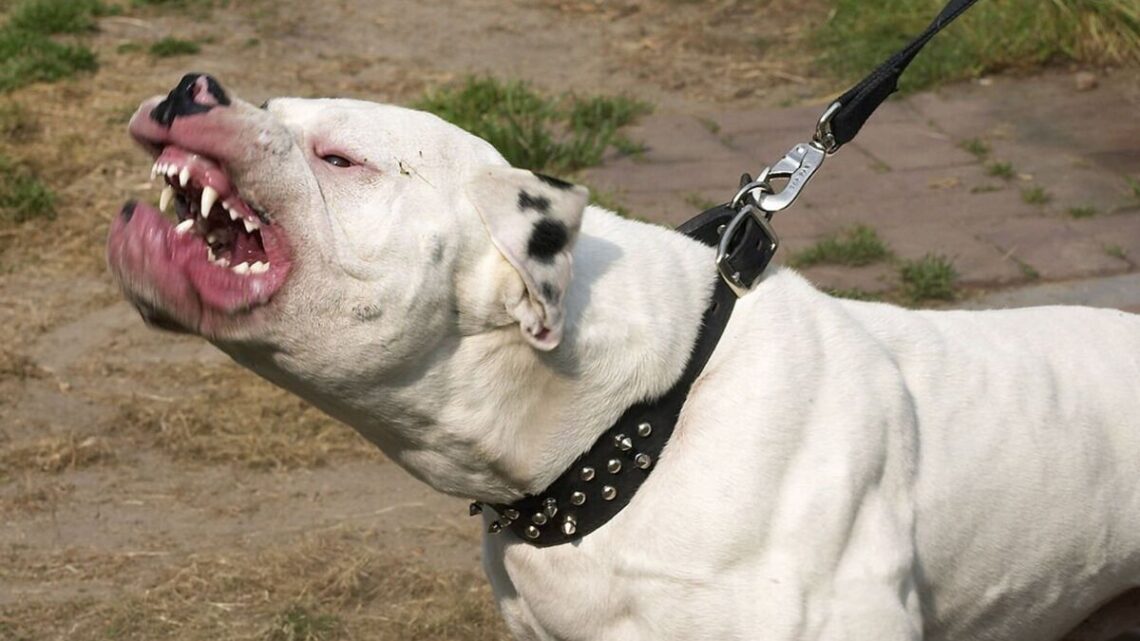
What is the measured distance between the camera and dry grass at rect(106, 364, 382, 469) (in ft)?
17.9

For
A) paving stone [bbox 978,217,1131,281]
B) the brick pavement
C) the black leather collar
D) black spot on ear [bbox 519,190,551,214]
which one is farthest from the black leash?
paving stone [bbox 978,217,1131,281]

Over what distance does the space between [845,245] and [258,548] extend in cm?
286

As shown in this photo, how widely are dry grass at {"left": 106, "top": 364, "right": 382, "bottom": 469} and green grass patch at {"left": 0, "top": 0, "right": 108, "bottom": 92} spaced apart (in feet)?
12.2

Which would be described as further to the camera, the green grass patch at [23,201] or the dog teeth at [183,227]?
the green grass patch at [23,201]

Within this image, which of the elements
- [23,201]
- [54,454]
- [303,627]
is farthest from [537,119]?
[303,627]

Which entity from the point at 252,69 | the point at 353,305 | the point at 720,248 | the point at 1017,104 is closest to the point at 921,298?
the point at 1017,104

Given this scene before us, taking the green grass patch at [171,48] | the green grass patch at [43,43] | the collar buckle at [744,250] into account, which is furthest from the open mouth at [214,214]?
the green grass patch at [171,48]

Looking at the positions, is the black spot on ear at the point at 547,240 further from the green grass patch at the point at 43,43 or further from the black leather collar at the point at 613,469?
the green grass patch at the point at 43,43

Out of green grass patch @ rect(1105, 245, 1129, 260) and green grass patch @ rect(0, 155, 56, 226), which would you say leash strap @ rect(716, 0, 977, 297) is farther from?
green grass patch @ rect(0, 155, 56, 226)

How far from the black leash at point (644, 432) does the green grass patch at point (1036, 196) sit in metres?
4.09

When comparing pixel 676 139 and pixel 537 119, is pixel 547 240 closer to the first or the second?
pixel 537 119

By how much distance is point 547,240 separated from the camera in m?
2.82

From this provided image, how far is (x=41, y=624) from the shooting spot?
14.6ft

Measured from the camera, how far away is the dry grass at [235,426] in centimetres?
546
